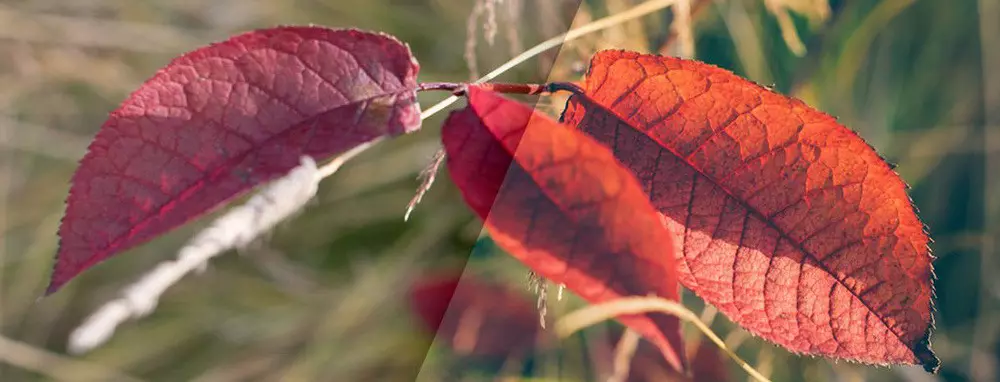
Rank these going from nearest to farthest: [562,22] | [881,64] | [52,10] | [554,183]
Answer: [554,183]
[881,64]
[562,22]
[52,10]

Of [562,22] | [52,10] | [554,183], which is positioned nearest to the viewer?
[554,183]

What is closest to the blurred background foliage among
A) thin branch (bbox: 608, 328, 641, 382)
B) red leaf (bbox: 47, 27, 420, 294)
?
thin branch (bbox: 608, 328, 641, 382)

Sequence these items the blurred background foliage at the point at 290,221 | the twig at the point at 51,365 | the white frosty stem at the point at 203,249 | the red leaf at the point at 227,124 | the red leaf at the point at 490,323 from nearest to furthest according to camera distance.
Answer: the white frosty stem at the point at 203,249 → the red leaf at the point at 227,124 → the red leaf at the point at 490,323 → the blurred background foliage at the point at 290,221 → the twig at the point at 51,365

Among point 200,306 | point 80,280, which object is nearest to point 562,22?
point 200,306

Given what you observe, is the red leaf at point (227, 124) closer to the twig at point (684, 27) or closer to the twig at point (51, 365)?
the twig at point (684, 27)

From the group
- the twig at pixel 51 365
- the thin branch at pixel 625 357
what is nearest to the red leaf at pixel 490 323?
the thin branch at pixel 625 357

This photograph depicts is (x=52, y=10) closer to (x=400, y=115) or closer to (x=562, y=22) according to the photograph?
(x=562, y=22)

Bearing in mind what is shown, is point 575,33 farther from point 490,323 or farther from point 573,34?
point 490,323

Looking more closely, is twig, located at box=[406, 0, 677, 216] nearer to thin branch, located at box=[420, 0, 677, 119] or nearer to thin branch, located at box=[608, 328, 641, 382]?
thin branch, located at box=[420, 0, 677, 119]

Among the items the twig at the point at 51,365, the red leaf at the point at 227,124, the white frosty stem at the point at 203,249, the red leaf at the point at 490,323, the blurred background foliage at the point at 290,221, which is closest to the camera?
the white frosty stem at the point at 203,249
